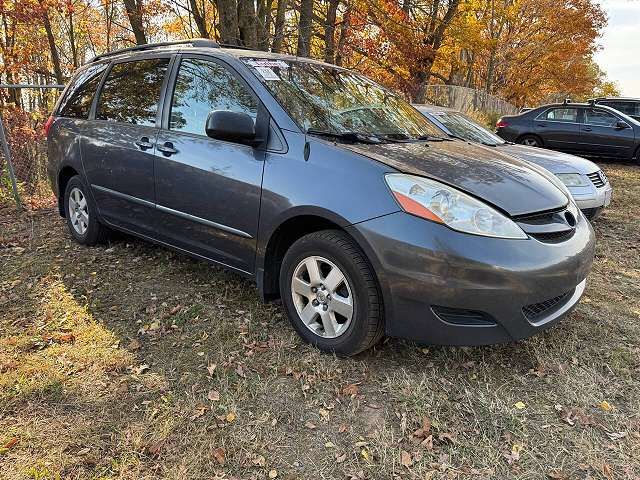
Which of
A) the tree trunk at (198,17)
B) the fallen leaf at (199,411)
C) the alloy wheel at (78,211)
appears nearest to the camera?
the fallen leaf at (199,411)

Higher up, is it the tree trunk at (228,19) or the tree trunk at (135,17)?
the tree trunk at (135,17)

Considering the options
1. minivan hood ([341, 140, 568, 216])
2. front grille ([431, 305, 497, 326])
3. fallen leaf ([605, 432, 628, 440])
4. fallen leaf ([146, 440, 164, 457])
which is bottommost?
Answer: fallen leaf ([146, 440, 164, 457])

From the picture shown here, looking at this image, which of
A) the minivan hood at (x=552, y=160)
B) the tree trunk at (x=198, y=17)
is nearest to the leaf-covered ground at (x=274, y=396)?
the minivan hood at (x=552, y=160)

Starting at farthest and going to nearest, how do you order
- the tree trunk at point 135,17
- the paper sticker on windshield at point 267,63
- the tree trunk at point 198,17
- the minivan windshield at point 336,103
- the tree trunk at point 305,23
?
the tree trunk at point 198,17, the tree trunk at point 135,17, the tree trunk at point 305,23, the paper sticker on windshield at point 267,63, the minivan windshield at point 336,103

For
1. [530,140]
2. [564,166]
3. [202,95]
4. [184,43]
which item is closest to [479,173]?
[202,95]

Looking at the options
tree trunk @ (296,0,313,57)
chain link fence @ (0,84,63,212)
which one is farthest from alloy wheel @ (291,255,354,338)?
tree trunk @ (296,0,313,57)

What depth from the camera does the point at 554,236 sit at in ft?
8.84

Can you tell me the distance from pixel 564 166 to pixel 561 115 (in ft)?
21.4

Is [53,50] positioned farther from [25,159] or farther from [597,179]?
[597,179]

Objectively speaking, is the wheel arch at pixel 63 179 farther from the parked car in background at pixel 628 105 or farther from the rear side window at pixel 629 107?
the rear side window at pixel 629 107

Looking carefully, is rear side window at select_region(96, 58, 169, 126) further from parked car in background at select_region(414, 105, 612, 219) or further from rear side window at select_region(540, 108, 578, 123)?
rear side window at select_region(540, 108, 578, 123)

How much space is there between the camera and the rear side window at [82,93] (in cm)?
447

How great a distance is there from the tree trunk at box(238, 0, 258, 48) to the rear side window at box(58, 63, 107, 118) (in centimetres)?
372

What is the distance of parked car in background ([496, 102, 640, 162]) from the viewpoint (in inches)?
448
